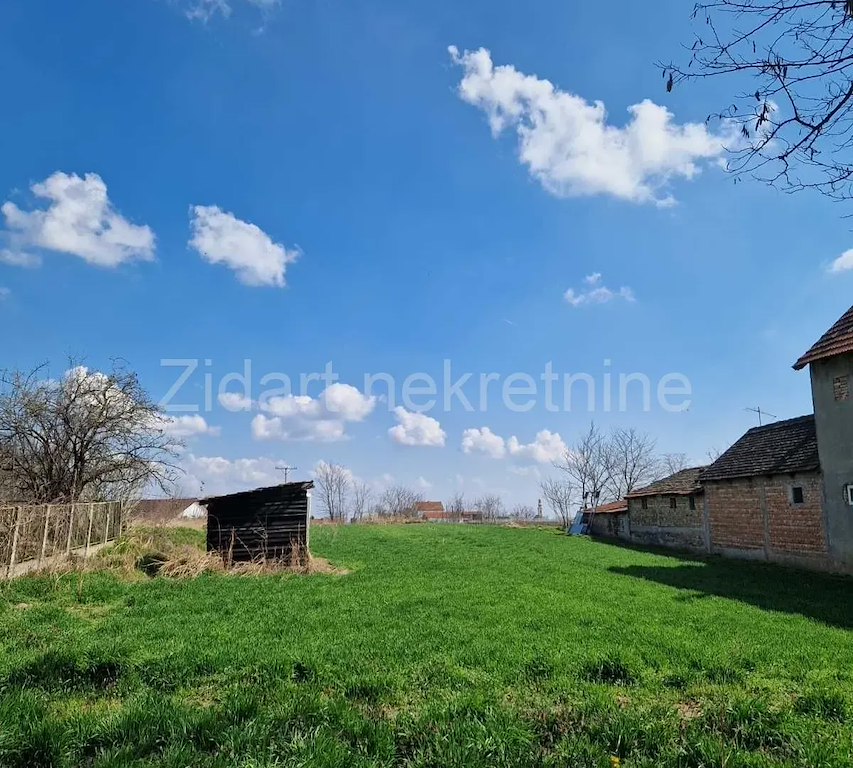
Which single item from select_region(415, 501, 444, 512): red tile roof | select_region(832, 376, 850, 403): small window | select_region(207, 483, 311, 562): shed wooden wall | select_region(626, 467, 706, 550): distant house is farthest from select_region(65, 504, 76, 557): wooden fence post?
select_region(415, 501, 444, 512): red tile roof

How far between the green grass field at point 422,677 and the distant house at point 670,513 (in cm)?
1198

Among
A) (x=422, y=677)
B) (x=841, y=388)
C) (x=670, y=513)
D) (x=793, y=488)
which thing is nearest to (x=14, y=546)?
(x=422, y=677)

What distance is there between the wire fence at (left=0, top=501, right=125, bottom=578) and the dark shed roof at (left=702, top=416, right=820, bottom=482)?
794 inches

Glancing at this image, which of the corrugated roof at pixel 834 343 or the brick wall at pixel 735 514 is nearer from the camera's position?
the corrugated roof at pixel 834 343

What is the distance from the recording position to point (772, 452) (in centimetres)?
1925

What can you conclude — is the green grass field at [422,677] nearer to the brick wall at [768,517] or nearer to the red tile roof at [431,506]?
the brick wall at [768,517]

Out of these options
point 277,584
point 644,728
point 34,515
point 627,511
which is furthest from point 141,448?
point 627,511

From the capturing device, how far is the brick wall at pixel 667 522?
2345 centimetres

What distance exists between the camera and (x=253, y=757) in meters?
4.10

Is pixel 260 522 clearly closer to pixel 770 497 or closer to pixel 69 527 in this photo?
pixel 69 527

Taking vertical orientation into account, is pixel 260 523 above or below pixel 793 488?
below

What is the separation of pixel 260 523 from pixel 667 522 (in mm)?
18245

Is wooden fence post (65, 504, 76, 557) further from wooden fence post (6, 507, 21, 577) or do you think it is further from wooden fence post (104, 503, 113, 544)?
wooden fence post (104, 503, 113, 544)

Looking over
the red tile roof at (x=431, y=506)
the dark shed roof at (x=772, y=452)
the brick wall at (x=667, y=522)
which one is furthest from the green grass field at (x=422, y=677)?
the red tile roof at (x=431, y=506)
